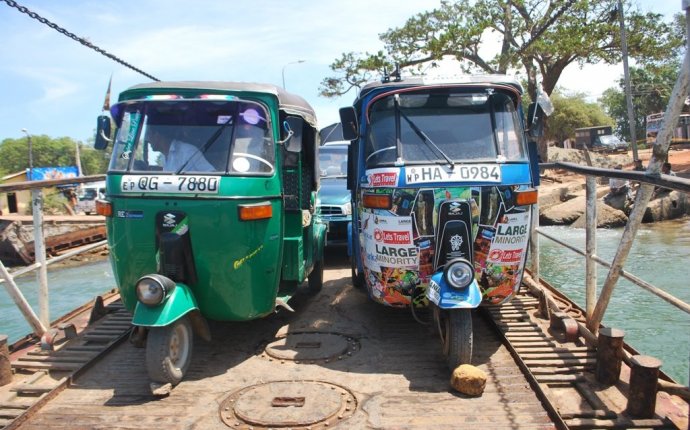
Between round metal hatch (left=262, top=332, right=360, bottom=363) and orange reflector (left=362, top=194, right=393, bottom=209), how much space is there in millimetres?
1378

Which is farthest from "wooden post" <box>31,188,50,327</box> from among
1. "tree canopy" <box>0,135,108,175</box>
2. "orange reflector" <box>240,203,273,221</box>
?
"tree canopy" <box>0,135,108,175</box>

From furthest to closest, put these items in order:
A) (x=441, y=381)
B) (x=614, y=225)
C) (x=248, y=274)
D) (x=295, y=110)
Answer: (x=614, y=225) → (x=295, y=110) → (x=248, y=274) → (x=441, y=381)

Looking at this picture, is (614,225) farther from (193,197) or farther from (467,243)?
(193,197)

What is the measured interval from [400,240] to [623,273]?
6.15 feet

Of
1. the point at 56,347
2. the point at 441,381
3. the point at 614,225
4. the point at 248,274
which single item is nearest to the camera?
the point at 441,381

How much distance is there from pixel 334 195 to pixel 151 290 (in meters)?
5.79

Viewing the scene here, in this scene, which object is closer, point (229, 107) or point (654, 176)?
point (654, 176)

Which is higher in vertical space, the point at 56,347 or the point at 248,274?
the point at 248,274

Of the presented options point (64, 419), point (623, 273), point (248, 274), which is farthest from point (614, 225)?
point (64, 419)

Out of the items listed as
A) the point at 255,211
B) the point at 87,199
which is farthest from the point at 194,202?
the point at 87,199

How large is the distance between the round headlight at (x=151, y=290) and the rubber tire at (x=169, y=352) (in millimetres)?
247

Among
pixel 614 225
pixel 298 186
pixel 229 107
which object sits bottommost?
pixel 614 225

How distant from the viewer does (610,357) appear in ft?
13.6

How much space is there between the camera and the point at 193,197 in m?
4.59
